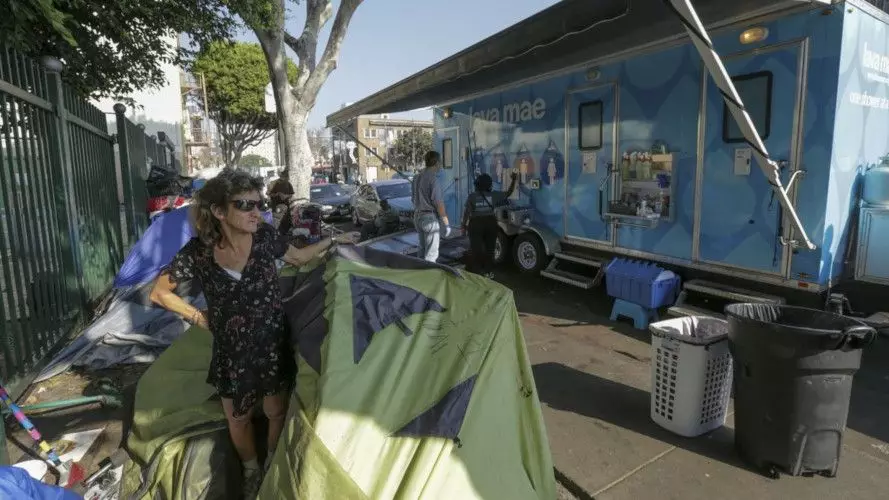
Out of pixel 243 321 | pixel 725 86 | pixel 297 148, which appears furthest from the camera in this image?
pixel 297 148

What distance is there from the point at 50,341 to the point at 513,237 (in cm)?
564

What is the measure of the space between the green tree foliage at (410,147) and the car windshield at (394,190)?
35109 mm

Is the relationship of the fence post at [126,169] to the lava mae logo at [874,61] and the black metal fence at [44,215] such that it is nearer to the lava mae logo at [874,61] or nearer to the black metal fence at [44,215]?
the black metal fence at [44,215]

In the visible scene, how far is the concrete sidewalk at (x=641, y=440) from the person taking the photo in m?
2.86

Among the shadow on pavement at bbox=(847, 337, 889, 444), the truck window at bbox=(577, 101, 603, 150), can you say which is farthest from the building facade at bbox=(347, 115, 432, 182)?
the shadow on pavement at bbox=(847, 337, 889, 444)

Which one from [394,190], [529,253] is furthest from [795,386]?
[394,190]

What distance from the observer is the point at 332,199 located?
17797mm

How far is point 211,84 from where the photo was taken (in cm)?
3005

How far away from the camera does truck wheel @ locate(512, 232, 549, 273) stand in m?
7.12

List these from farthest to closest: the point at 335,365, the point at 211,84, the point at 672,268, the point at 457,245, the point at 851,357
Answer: the point at 211,84 < the point at 457,245 < the point at 672,268 < the point at 851,357 < the point at 335,365

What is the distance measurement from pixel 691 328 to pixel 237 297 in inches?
115

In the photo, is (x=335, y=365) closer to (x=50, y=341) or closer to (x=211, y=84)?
(x=50, y=341)

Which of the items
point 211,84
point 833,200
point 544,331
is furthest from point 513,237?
point 211,84

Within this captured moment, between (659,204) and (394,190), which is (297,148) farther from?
(659,204)
